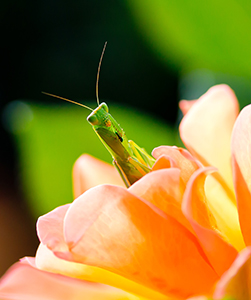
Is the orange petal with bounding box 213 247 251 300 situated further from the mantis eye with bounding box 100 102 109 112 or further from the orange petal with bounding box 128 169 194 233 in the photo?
the mantis eye with bounding box 100 102 109 112

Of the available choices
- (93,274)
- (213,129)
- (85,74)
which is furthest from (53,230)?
(85,74)

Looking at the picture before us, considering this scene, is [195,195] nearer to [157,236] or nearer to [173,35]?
[157,236]

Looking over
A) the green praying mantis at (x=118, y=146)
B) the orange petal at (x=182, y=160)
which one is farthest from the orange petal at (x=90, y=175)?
the orange petal at (x=182, y=160)

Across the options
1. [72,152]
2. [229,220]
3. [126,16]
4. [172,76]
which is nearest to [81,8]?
[126,16]

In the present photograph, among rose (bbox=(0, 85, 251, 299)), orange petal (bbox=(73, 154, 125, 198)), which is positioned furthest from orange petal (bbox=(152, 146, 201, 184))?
orange petal (bbox=(73, 154, 125, 198))

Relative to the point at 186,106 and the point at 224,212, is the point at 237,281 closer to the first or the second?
the point at 224,212
